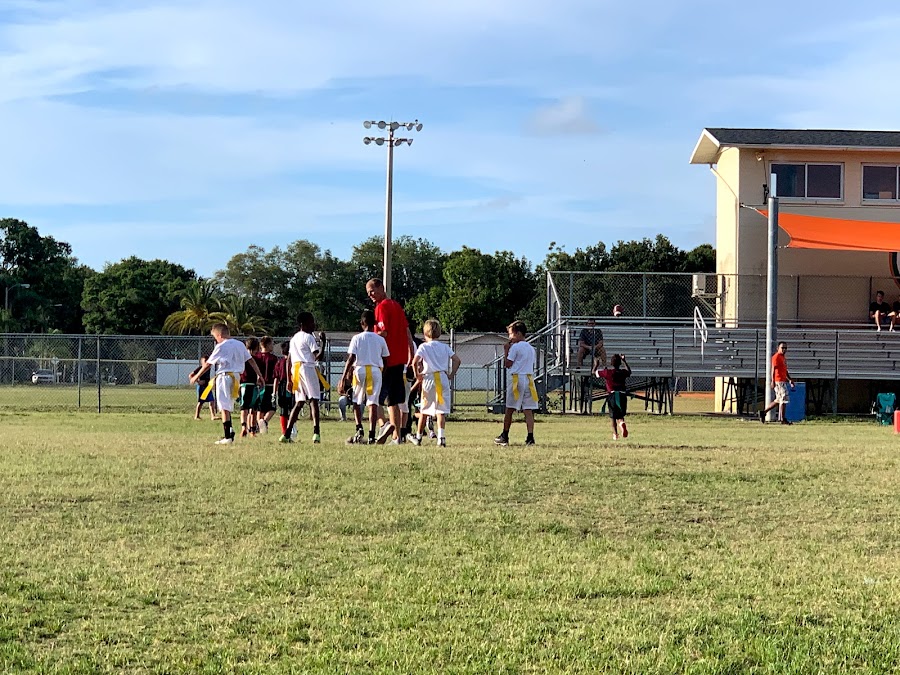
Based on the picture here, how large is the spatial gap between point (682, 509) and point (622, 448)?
18.5ft

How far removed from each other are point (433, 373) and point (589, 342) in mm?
14787

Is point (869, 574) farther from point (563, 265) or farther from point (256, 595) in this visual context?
point (563, 265)

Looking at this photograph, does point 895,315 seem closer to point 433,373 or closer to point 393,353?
point 433,373

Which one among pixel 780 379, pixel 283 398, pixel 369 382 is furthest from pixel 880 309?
pixel 369 382

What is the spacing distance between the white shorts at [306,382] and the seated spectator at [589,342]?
46.8ft

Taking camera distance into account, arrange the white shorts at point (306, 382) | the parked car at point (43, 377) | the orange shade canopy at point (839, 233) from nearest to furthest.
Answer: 1. the white shorts at point (306, 382)
2. the orange shade canopy at point (839, 233)
3. the parked car at point (43, 377)

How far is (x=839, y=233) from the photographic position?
31859 millimetres

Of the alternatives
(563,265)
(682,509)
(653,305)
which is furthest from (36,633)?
(563,265)

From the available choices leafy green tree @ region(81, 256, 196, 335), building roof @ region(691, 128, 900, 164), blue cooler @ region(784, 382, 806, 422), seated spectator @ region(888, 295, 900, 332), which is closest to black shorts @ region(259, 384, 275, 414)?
blue cooler @ region(784, 382, 806, 422)

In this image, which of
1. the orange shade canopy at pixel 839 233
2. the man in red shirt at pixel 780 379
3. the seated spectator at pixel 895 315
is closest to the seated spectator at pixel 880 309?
the seated spectator at pixel 895 315

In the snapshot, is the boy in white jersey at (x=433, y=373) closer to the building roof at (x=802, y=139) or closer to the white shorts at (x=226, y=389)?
the white shorts at (x=226, y=389)

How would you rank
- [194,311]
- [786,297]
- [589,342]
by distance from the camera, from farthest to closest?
[194,311] < [786,297] < [589,342]

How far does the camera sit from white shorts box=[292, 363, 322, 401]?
15250 millimetres

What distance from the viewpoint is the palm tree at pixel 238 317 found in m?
85.2
